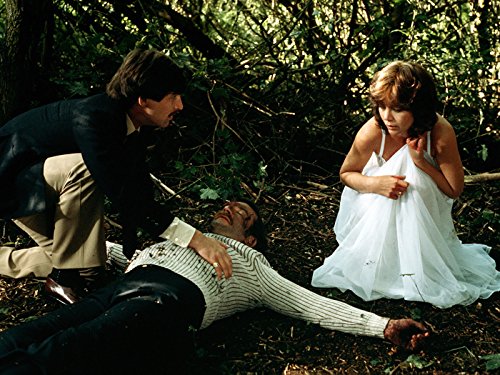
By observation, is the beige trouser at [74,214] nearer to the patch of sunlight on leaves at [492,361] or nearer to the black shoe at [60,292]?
the black shoe at [60,292]

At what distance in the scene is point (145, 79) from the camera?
11.3 ft

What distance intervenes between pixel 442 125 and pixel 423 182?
326mm

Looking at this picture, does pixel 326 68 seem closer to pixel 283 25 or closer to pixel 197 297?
pixel 283 25

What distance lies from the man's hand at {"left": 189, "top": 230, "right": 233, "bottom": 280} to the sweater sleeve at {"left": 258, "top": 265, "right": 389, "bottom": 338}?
0.21 metres

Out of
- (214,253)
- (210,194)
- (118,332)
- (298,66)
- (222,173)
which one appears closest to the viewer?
(118,332)

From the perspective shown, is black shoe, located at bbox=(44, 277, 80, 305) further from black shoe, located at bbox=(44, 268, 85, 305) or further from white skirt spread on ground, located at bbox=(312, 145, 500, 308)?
white skirt spread on ground, located at bbox=(312, 145, 500, 308)

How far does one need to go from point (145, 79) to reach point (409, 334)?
1765mm

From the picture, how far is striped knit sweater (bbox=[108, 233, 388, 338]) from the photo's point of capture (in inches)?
127

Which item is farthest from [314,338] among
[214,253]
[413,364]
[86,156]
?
[86,156]

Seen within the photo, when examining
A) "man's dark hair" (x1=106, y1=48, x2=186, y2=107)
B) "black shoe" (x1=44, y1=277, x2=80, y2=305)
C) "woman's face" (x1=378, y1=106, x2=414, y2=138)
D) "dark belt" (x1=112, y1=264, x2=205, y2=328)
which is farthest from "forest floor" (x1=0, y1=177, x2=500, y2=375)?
"man's dark hair" (x1=106, y1=48, x2=186, y2=107)

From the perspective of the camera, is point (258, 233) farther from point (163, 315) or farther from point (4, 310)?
point (4, 310)

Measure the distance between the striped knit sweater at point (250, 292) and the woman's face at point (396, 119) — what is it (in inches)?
39.5

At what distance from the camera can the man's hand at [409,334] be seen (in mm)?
3143

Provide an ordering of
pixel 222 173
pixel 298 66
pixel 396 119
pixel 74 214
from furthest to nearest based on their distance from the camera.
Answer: pixel 298 66 < pixel 222 173 < pixel 396 119 < pixel 74 214
